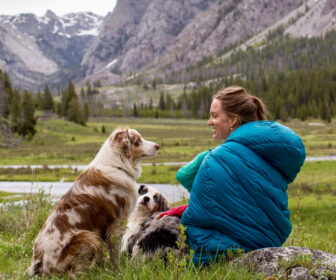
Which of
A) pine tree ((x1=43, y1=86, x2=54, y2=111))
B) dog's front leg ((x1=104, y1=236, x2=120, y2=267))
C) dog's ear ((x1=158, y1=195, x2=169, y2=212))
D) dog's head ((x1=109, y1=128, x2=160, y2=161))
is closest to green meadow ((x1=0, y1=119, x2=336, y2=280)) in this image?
dog's front leg ((x1=104, y1=236, x2=120, y2=267))

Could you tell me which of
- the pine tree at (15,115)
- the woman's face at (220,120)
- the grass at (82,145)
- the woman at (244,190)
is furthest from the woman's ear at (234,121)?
the pine tree at (15,115)

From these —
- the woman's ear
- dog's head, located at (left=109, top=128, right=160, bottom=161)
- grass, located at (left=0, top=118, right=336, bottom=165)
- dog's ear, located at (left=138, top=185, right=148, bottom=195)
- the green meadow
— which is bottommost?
grass, located at (left=0, top=118, right=336, bottom=165)

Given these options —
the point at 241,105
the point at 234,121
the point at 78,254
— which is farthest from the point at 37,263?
the point at 241,105

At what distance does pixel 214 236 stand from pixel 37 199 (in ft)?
19.5

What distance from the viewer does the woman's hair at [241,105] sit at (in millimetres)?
5297

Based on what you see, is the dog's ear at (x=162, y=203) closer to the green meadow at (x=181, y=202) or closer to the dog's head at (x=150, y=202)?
the dog's head at (x=150, y=202)

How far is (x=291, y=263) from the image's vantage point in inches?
167

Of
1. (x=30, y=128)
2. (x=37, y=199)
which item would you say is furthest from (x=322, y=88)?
(x=37, y=199)

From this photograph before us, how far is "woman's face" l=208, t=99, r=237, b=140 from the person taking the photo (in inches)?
212

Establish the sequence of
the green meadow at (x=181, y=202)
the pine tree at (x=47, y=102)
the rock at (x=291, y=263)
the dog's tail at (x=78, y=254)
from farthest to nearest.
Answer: the pine tree at (x=47, y=102)
the dog's tail at (x=78, y=254)
the green meadow at (x=181, y=202)
the rock at (x=291, y=263)

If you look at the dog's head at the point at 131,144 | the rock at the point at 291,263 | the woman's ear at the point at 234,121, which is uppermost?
the woman's ear at the point at 234,121

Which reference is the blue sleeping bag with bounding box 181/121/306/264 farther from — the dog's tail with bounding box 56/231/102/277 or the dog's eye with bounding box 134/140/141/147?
the dog's eye with bounding box 134/140/141/147

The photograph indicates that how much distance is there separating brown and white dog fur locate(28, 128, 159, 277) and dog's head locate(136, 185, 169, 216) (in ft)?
1.95

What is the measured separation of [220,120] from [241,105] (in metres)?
0.34
